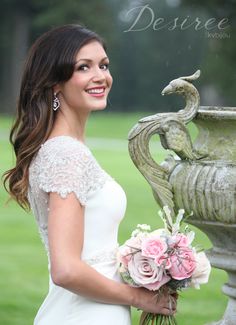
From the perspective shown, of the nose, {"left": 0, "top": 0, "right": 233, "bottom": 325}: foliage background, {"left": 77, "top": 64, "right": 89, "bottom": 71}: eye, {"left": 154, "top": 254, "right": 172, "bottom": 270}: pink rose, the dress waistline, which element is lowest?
{"left": 0, "top": 0, "right": 233, "bottom": 325}: foliage background

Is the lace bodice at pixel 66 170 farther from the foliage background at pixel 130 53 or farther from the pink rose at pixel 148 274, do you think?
the foliage background at pixel 130 53

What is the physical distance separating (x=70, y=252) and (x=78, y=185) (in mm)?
212

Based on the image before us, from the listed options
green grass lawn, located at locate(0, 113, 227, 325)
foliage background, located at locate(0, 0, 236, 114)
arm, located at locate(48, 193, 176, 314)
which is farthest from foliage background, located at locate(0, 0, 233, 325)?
arm, located at locate(48, 193, 176, 314)

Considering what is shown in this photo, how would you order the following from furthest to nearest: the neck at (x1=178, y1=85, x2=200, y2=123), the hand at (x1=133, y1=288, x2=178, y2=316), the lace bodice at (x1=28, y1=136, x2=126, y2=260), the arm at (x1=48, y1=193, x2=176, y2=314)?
1. the neck at (x1=178, y1=85, x2=200, y2=123)
2. the hand at (x1=133, y1=288, x2=178, y2=316)
3. the lace bodice at (x1=28, y1=136, x2=126, y2=260)
4. the arm at (x1=48, y1=193, x2=176, y2=314)

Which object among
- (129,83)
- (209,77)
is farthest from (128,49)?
(209,77)

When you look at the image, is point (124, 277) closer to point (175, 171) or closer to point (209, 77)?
point (175, 171)

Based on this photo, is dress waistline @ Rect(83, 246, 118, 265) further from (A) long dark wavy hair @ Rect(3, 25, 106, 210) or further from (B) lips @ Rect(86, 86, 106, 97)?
(B) lips @ Rect(86, 86, 106, 97)

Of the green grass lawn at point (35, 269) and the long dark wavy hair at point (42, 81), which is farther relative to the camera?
the green grass lawn at point (35, 269)

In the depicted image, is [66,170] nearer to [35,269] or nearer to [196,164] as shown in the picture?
[196,164]

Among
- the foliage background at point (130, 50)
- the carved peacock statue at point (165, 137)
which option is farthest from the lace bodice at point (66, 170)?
the foliage background at point (130, 50)

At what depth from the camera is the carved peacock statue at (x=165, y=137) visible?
4.02 meters

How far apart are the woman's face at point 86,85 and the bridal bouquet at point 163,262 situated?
414 mm

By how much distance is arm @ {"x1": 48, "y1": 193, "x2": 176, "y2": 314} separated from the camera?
2.72 meters

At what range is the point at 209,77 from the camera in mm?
42000
